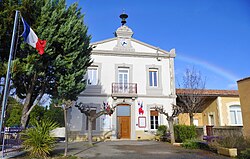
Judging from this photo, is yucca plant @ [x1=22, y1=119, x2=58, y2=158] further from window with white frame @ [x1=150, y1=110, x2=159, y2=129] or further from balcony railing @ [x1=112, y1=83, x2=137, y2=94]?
window with white frame @ [x1=150, y1=110, x2=159, y2=129]

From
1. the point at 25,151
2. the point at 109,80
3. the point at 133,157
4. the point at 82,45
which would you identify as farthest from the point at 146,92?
the point at 25,151

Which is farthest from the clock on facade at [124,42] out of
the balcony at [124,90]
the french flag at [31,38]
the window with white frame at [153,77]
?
the french flag at [31,38]

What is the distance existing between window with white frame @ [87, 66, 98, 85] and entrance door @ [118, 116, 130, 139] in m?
3.63

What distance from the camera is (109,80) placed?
693 inches

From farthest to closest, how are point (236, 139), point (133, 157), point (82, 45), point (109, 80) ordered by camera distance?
point (109, 80) → point (82, 45) → point (236, 139) → point (133, 157)

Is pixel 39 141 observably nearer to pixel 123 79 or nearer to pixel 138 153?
pixel 138 153

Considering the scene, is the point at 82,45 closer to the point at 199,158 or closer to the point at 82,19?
the point at 82,19

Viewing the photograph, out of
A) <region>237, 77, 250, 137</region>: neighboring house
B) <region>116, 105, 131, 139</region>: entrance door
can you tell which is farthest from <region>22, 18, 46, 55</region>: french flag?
<region>237, 77, 250, 137</region>: neighboring house

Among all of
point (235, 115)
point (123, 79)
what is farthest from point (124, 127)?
point (235, 115)

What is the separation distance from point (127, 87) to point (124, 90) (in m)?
0.36

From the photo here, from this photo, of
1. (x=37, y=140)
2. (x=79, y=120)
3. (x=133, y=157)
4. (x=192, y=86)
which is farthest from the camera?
(x=192, y=86)

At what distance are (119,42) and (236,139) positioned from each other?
12272 mm

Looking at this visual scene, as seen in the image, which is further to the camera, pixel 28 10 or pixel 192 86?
pixel 192 86

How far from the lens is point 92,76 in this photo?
57.9 ft
